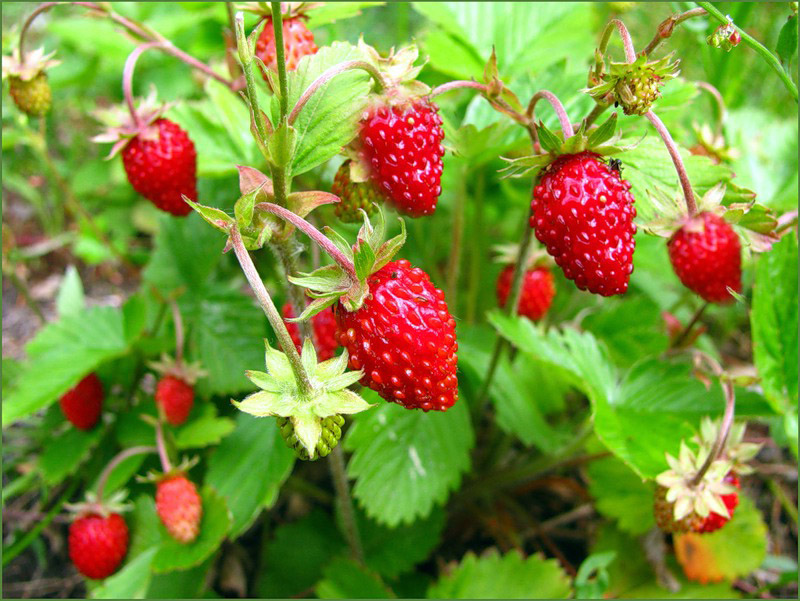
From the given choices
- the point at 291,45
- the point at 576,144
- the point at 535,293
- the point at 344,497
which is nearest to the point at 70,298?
the point at 344,497

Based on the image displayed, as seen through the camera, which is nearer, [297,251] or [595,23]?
[297,251]

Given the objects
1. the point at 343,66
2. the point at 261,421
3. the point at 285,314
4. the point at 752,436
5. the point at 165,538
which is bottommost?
the point at 752,436

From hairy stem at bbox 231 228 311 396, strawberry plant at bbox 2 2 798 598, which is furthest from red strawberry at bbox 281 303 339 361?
hairy stem at bbox 231 228 311 396

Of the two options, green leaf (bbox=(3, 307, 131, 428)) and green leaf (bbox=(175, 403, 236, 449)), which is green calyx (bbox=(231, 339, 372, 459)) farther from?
green leaf (bbox=(3, 307, 131, 428))

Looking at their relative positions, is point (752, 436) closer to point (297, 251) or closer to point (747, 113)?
point (747, 113)

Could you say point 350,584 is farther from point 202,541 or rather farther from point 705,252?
point 705,252

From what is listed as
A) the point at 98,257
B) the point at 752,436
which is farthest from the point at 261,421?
the point at 752,436
